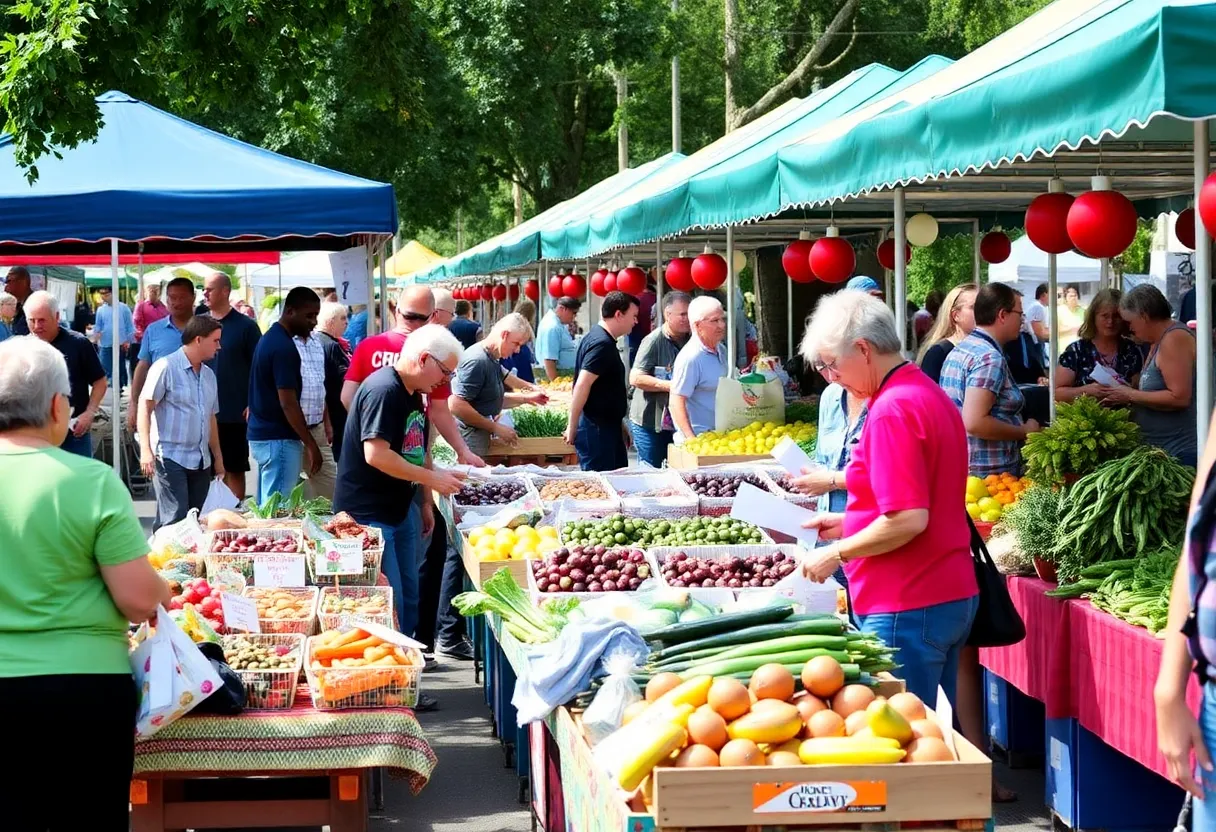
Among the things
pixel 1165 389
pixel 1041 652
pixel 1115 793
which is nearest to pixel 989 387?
pixel 1041 652

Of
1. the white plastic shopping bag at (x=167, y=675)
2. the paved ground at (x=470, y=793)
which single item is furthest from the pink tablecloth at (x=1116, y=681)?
the white plastic shopping bag at (x=167, y=675)

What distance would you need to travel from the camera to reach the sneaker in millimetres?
9086

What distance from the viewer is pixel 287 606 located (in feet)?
20.2

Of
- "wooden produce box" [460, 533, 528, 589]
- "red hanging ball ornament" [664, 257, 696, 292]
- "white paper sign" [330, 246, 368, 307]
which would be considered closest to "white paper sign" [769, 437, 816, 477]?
"wooden produce box" [460, 533, 528, 589]

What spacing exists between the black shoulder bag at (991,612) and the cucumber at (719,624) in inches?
36.8

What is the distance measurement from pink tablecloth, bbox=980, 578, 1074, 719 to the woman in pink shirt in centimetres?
98

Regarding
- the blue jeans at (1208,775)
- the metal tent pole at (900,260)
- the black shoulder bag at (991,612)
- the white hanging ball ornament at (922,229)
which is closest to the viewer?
the blue jeans at (1208,775)

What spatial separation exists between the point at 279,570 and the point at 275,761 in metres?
1.62

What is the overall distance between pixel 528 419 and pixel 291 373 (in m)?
3.58

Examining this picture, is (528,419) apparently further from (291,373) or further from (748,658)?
(748,658)

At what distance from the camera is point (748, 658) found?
4164 millimetres

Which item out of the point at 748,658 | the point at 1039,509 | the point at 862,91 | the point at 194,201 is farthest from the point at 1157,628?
the point at 862,91

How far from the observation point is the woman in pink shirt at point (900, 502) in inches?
178

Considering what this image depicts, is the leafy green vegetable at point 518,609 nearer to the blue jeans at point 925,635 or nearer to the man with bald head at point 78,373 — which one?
the blue jeans at point 925,635
